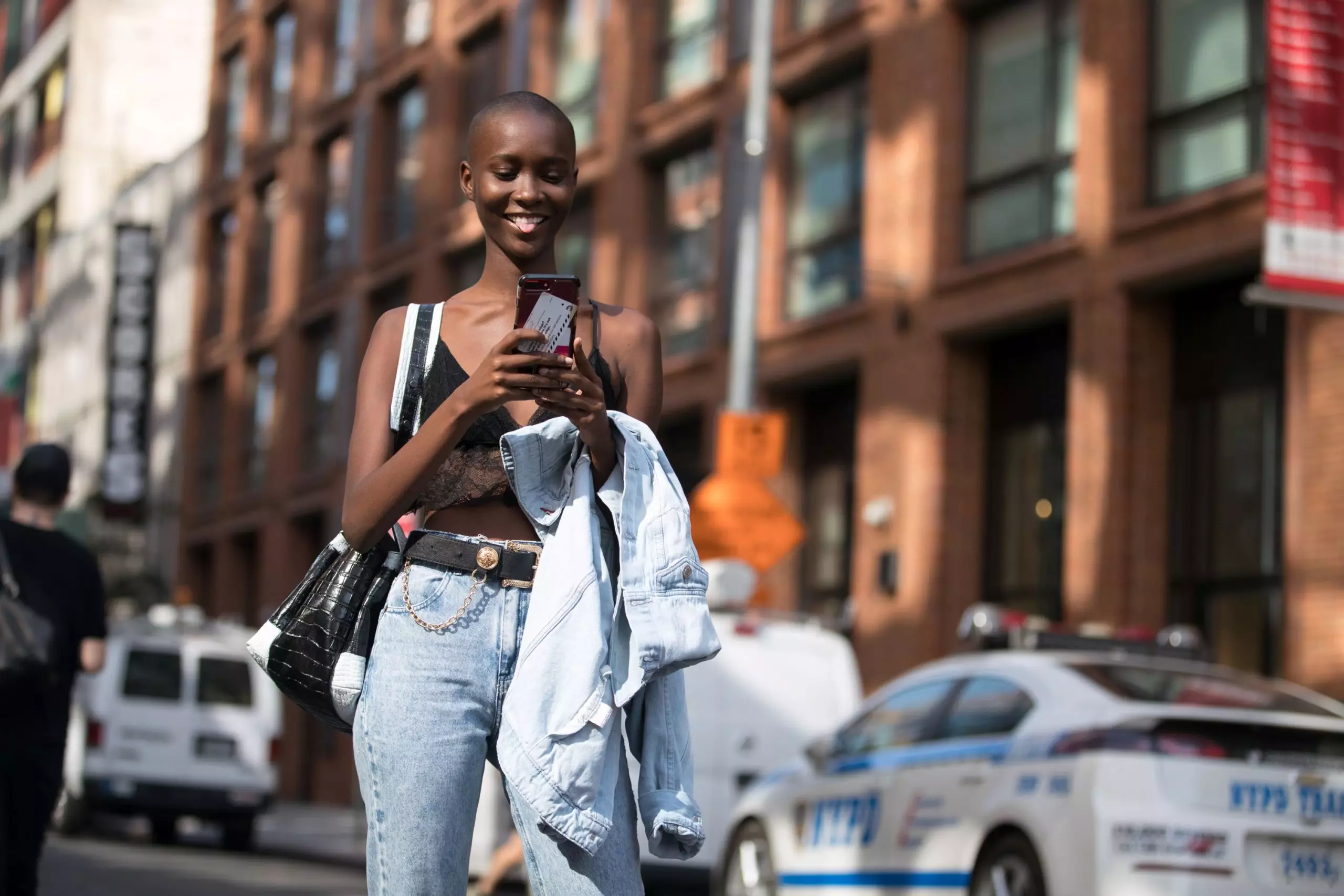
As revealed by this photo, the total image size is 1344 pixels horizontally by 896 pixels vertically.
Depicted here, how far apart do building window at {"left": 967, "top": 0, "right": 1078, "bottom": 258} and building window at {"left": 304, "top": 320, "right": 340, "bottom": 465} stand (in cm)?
1766

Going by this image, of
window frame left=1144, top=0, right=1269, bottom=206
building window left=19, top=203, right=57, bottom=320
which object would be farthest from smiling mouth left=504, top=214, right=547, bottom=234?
building window left=19, top=203, right=57, bottom=320

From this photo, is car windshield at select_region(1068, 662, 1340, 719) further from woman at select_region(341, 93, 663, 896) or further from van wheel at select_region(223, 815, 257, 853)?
van wheel at select_region(223, 815, 257, 853)

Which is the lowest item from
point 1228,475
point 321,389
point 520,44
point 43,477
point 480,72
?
point 43,477

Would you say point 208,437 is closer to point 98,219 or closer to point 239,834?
point 98,219

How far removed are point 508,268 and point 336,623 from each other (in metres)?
0.65

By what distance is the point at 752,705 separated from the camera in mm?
14117

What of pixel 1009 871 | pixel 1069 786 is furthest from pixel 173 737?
pixel 1069 786

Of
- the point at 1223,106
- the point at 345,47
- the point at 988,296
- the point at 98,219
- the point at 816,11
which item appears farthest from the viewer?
the point at 98,219

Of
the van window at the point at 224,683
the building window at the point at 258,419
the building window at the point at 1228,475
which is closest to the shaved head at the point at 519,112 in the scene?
the building window at the point at 1228,475

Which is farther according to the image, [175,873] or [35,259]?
[35,259]

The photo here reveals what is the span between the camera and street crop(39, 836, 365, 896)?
45.6 ft

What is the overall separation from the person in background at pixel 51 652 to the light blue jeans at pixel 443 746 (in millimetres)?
3084

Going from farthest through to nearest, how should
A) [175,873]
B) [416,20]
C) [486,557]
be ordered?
1. [416,20]
2. [175,873]
3. [486,557]

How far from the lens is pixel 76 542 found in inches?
269
